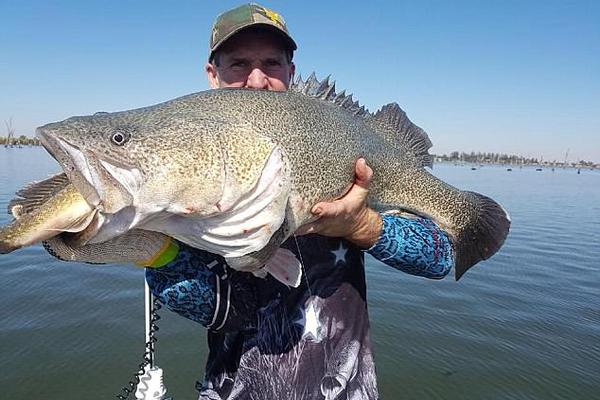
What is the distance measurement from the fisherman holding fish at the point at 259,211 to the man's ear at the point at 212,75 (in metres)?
0.02

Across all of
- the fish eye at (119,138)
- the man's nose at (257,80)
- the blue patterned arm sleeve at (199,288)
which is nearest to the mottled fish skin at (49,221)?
the fish eye at (119,138)

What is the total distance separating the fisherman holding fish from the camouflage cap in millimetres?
13

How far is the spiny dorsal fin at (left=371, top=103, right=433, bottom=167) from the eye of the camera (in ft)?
11.0

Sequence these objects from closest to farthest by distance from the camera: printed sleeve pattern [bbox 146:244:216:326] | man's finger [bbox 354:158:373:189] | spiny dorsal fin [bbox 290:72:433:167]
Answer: printed sleeve pattern [bbox 146:244:216:326]
man's finger [bbox 354:158:373:189]
spiny dorsal fin [bbox 290:72:433:167]

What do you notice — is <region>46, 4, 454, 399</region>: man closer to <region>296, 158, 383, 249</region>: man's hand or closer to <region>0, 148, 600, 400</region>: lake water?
<region>296, 158, 383, 249</region>: man's hand

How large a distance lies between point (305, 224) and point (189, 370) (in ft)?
16.1

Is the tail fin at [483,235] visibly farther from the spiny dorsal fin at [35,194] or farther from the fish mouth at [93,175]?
the spiny dorsal fin at [35,194]

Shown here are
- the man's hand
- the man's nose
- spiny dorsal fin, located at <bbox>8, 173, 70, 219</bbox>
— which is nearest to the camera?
spiny dorsal fin, located at <bbox>8, 173, 70, 219</bbox>

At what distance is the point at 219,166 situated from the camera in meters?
1.86

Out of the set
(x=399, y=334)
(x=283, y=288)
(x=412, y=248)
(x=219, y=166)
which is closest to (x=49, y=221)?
(x=219, y=166)

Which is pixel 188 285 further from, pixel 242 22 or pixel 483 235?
pixel 483 235

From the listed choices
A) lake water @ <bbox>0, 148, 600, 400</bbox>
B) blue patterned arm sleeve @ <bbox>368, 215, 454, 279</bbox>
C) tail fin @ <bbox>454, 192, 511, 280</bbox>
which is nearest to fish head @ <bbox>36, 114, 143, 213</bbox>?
blue patterned arm sleeve @ <bbox>368, 215, 454, 279</bbox>

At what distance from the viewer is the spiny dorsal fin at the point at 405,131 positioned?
3355mm

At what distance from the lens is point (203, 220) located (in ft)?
6.04
